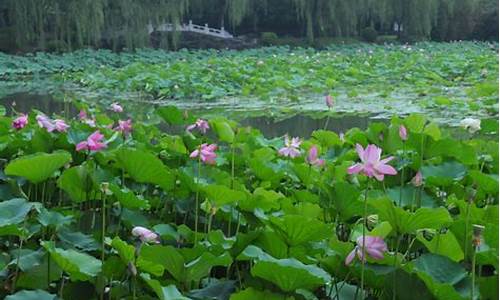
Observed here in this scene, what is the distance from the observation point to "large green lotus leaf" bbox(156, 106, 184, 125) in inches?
74.9

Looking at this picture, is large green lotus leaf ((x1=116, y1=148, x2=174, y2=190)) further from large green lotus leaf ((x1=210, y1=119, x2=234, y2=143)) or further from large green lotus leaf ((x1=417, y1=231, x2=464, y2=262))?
large green lotus leaf ((x1=417, y1=231, x2=464, y2=262))

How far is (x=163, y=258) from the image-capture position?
999 millimetres

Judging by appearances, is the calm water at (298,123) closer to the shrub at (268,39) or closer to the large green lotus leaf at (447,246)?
the large green lotus leaf at (447,246)

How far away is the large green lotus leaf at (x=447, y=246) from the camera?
1.04m

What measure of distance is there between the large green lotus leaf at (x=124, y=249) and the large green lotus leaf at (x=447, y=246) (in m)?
0.43

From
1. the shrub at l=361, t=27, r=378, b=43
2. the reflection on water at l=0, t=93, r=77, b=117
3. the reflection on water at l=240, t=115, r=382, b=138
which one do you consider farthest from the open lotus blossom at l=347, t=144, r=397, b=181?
the shrub at l=361, t=27, r=378, b=43

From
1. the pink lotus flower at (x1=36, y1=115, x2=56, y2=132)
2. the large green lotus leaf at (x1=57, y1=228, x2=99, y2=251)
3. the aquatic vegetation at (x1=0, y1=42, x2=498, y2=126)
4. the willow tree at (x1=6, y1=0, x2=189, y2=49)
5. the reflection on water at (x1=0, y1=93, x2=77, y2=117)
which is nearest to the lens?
the large green lotus leaf at (x1=57, y1=228, x2=99, y2=251)

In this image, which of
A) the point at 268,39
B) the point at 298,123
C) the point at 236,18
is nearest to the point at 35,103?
the point at 298,123

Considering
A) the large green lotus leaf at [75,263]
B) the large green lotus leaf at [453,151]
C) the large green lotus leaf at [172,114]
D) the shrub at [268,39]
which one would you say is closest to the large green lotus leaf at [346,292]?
the large green lotus leaf at [75,263]

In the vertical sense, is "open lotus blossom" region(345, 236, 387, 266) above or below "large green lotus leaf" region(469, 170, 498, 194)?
above

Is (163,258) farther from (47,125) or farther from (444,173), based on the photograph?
(47,125)

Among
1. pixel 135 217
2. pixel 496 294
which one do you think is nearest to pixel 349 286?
pixel 496 294

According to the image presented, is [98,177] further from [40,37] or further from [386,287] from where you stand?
[40,37]

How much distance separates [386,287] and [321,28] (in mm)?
19466
